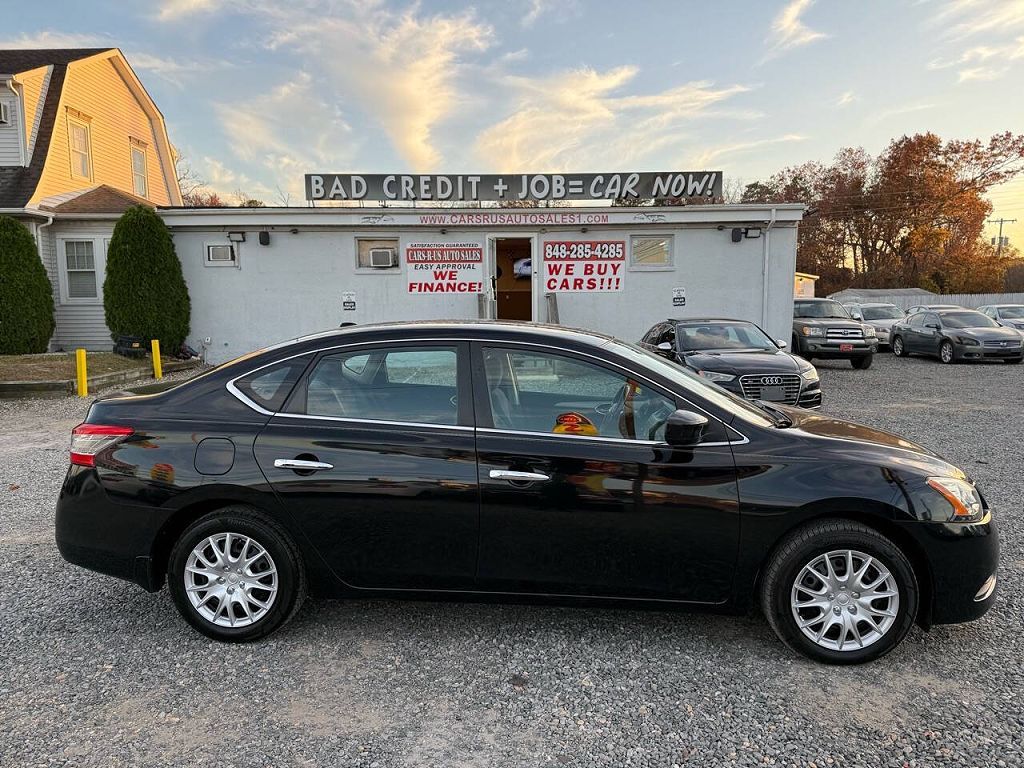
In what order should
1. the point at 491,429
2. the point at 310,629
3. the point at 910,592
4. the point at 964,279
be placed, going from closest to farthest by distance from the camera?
the point at 910,592, the point at 491,429, the point at 310,629, the point at 964,279

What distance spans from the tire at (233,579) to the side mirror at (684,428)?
1835 millimetres

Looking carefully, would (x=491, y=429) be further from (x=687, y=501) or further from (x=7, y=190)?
(x=7, y=190)

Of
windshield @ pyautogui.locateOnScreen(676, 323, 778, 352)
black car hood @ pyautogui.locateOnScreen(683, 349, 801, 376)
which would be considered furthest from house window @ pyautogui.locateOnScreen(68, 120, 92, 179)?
black car hood @ pyautogui.locateOnScreen(683, 349, 801, 376)

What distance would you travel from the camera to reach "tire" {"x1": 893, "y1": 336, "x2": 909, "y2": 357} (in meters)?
17.7

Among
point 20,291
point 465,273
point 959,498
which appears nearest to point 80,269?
point 20,291

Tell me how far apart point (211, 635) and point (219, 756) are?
2.84ft

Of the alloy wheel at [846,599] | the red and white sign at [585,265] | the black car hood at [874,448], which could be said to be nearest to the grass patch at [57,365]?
the red and white sign at [585,265]

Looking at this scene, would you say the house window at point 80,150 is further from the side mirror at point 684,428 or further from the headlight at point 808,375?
the side mirror at point 684,428

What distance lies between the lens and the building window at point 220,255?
559 inches

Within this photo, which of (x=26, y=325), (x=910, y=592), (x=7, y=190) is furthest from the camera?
(x=7, y=190)

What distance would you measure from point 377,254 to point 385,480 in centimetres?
1208

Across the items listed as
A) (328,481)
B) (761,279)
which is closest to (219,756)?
(328,481)

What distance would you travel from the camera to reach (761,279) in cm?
1419

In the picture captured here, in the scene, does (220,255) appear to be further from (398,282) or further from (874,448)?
(874,448)
